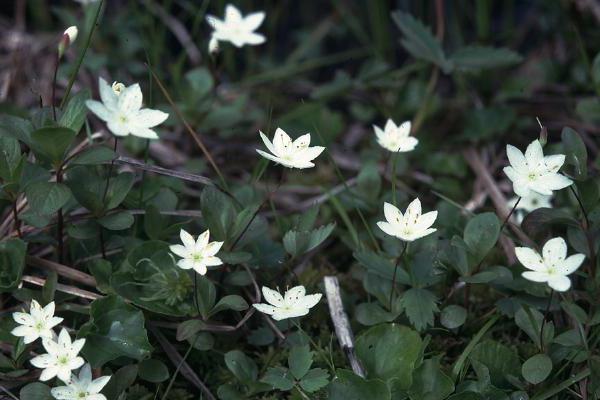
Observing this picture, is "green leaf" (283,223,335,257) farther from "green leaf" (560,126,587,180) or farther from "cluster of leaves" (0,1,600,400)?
"green leaf" (560,126,587,180)

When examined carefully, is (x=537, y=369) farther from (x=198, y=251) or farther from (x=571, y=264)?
(x=198, y=251)

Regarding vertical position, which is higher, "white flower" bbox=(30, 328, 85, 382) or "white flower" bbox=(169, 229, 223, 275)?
"white flower" bbox=(169, 229, 223, 275)

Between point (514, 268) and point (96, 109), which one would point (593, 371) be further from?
point (96, 109)

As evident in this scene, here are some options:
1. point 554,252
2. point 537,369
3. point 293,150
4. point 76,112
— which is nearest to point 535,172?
point 554,252

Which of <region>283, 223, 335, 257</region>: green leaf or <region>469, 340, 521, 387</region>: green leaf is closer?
<region>469, 340, 521, 387</region>: green leaf

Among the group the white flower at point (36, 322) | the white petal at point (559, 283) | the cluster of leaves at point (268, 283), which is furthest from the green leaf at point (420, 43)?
the white flower at point (36, 322)

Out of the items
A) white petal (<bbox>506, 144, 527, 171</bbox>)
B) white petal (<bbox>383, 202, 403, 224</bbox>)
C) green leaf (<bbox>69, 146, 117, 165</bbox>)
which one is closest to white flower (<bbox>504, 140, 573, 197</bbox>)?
white petal (<bbox>506, 144, 527, 171</bbox>)
